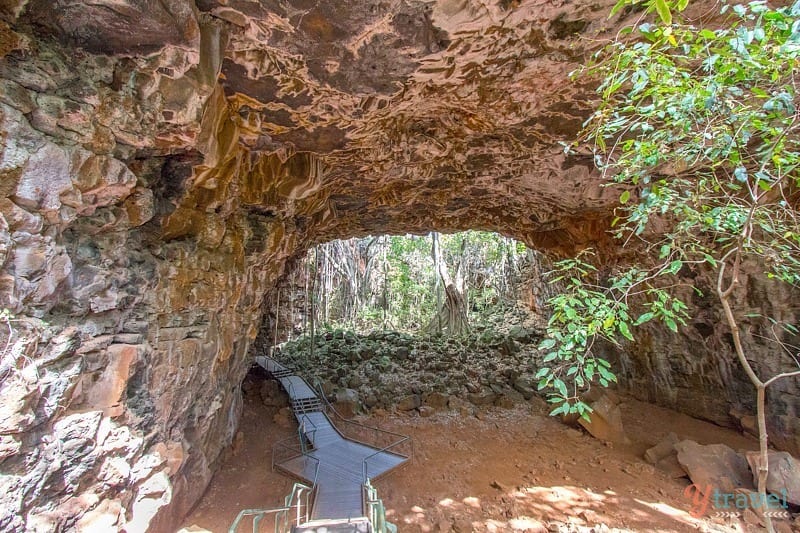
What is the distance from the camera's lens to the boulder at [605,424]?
6.46m

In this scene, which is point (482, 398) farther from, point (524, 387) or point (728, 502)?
point (728, 502)

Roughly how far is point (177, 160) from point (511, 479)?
593 centimetres

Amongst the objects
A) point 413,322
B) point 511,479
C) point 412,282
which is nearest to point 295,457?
point 511,479

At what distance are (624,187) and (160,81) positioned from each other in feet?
18.4

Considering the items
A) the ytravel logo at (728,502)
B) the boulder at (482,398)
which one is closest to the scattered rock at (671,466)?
the ytravel logo at (728,502)

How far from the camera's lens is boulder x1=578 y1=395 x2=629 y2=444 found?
6.46 metres

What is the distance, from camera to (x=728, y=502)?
15.3 ft

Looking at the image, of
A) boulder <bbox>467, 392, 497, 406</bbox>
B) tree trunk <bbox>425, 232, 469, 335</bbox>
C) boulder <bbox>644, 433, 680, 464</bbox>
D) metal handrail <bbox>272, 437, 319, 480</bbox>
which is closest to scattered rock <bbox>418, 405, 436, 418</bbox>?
boulder <bbox>467, 392, 497, 406</bbox>

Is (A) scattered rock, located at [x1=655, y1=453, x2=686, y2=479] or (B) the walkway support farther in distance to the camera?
(A) scattered rock, located at [x1=655, y1=453, x2=686, y2=479]

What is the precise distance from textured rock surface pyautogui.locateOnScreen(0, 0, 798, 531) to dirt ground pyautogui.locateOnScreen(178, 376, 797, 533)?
2.50 feet

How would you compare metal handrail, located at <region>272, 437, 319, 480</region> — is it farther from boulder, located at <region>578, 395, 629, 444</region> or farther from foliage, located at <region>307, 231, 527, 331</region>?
foliage, located at <region>307, 231, 527, 331</region>

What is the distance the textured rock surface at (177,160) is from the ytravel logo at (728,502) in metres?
1.47

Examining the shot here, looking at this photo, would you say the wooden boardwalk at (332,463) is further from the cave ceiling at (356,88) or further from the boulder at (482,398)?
the cave ceiling at (356,88)

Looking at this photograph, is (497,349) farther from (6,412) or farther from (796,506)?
(6,412)
